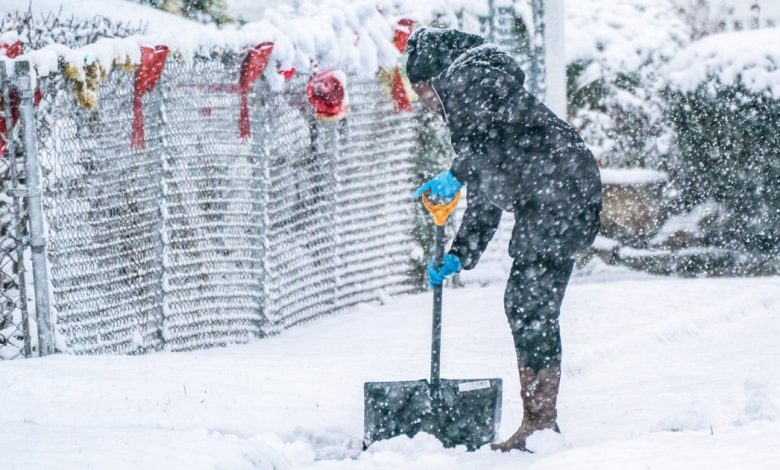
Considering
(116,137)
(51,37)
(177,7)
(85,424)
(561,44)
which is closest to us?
(85,424)

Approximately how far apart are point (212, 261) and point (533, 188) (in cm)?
359

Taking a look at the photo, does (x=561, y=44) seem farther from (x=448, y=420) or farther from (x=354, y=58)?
(x=448, y=420)

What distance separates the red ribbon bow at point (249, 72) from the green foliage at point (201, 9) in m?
9.54

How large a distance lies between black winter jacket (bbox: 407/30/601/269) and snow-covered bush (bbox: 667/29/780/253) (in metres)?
7.04

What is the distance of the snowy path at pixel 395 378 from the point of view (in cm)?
512

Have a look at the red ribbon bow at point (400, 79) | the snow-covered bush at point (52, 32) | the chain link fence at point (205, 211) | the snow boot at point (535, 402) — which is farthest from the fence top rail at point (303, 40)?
the snow boot at point (535, 402)

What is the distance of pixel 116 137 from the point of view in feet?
25.0

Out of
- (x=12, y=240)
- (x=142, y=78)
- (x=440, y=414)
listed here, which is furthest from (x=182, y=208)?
(x=440, y=414)

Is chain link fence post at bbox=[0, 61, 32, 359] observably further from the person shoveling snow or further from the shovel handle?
the person shoveling snow

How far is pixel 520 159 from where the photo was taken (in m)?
5.39

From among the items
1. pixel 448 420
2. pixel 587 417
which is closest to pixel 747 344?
pixel 587 417

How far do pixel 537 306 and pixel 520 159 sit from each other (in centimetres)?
62

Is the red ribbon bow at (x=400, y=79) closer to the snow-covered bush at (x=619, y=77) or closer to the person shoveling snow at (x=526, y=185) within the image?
the snow-covered bush at (x=619, y=77)

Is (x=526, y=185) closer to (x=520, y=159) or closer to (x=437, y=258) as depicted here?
(x=520, y=159)
